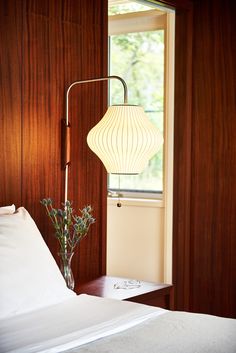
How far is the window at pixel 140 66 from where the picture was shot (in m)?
4.84

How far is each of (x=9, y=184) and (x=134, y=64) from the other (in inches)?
94.4

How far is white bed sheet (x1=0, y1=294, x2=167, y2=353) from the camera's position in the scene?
197 centimetres

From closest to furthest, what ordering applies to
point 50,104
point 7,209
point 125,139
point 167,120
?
point 7,209 → point 125,139 → point 50,104 → point 167,120

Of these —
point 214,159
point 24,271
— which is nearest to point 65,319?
point 24,271

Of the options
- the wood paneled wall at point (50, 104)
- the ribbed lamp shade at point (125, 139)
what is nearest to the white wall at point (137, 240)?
the wood paneled wall at point (50, 104)

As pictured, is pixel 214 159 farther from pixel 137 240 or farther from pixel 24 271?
pixel 24 271

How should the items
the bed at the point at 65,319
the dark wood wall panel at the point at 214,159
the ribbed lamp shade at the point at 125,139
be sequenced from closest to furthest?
1. the bed at the point at 65,319
2. the ribbed lamp shade at the point at 125,139
3. the dark wood wall panel at the point at 214,159

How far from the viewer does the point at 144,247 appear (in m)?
4.82

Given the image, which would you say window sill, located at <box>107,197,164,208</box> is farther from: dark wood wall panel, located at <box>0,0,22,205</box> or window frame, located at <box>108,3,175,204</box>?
dark wood wall panel, located at <box>0,0,22,205</box>

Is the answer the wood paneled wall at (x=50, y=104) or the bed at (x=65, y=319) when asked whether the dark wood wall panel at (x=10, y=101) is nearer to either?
the wood paneled wall at (x=50, y=104)

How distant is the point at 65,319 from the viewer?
2.24 metres

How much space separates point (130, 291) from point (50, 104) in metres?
1.01

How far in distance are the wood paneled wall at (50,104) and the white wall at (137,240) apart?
49.7 inches

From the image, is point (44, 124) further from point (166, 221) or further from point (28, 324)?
point (166, 221)
